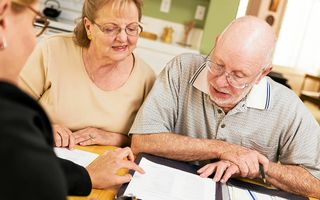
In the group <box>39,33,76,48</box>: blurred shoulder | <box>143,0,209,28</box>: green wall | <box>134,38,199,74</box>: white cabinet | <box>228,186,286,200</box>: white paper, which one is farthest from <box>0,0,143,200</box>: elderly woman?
<box>143,0,209,28</box>: green wall

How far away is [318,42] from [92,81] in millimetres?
4671

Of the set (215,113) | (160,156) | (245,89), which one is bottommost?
(160,156)

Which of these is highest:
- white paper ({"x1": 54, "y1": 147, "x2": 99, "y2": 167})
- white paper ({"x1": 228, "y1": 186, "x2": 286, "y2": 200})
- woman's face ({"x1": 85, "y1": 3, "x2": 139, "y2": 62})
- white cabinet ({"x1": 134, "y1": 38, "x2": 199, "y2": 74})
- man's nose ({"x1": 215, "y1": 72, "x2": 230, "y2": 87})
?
woman's face ({"x1": 85, "y1": 3, "x2": 139, "y2": 62})

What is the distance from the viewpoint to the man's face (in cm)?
136

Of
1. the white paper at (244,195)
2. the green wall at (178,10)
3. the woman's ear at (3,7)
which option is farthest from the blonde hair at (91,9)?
the green wall at (178,10)

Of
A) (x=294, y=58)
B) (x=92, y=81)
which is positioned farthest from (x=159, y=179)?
(x=294, y=58)

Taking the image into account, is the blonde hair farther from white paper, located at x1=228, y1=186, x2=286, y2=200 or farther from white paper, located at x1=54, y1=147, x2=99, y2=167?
white paper, located at x1=228, y1=186, x2=286, y2=200

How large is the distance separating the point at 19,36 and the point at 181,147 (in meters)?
0.86

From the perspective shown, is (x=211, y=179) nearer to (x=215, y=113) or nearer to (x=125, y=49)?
(x=215, y=113)

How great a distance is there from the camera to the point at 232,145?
138cm

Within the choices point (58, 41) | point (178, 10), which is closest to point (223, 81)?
point (58, 41)

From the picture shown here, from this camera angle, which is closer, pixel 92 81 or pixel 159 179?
pixel 159 179

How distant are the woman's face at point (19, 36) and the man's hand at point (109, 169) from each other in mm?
504

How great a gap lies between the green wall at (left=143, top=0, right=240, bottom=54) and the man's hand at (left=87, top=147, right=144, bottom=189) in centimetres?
254
